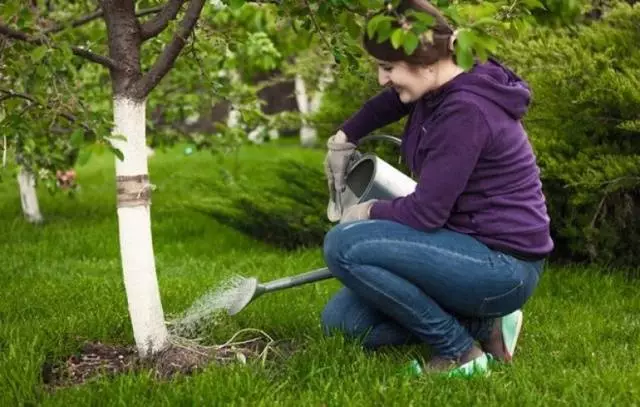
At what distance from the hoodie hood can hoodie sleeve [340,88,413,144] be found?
1.42ft

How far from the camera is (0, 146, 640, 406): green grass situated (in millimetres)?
2613

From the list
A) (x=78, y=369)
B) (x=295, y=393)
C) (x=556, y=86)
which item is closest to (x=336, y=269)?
(x=295, y=393)

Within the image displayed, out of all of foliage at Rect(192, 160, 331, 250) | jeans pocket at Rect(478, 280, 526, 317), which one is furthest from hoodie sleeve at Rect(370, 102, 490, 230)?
foliage at Rect(192, 160, 331, 250)

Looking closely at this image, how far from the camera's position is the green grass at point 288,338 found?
261 cm

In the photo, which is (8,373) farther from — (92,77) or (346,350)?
(92,77)

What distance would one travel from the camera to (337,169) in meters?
3.10

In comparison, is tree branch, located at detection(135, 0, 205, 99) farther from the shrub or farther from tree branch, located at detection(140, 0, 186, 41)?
the shrub

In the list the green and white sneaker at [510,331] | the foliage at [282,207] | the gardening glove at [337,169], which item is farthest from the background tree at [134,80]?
the foliage at [282,207]

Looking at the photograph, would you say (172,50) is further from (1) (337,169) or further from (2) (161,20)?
(1) (337,169)

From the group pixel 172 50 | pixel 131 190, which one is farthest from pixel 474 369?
pixel 172 50

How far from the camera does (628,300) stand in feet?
13.1

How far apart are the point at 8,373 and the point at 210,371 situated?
1.92 feet

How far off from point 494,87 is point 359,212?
0.54 meters

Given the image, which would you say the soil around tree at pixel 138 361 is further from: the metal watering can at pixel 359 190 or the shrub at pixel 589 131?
the shrub at pixel 589 131
